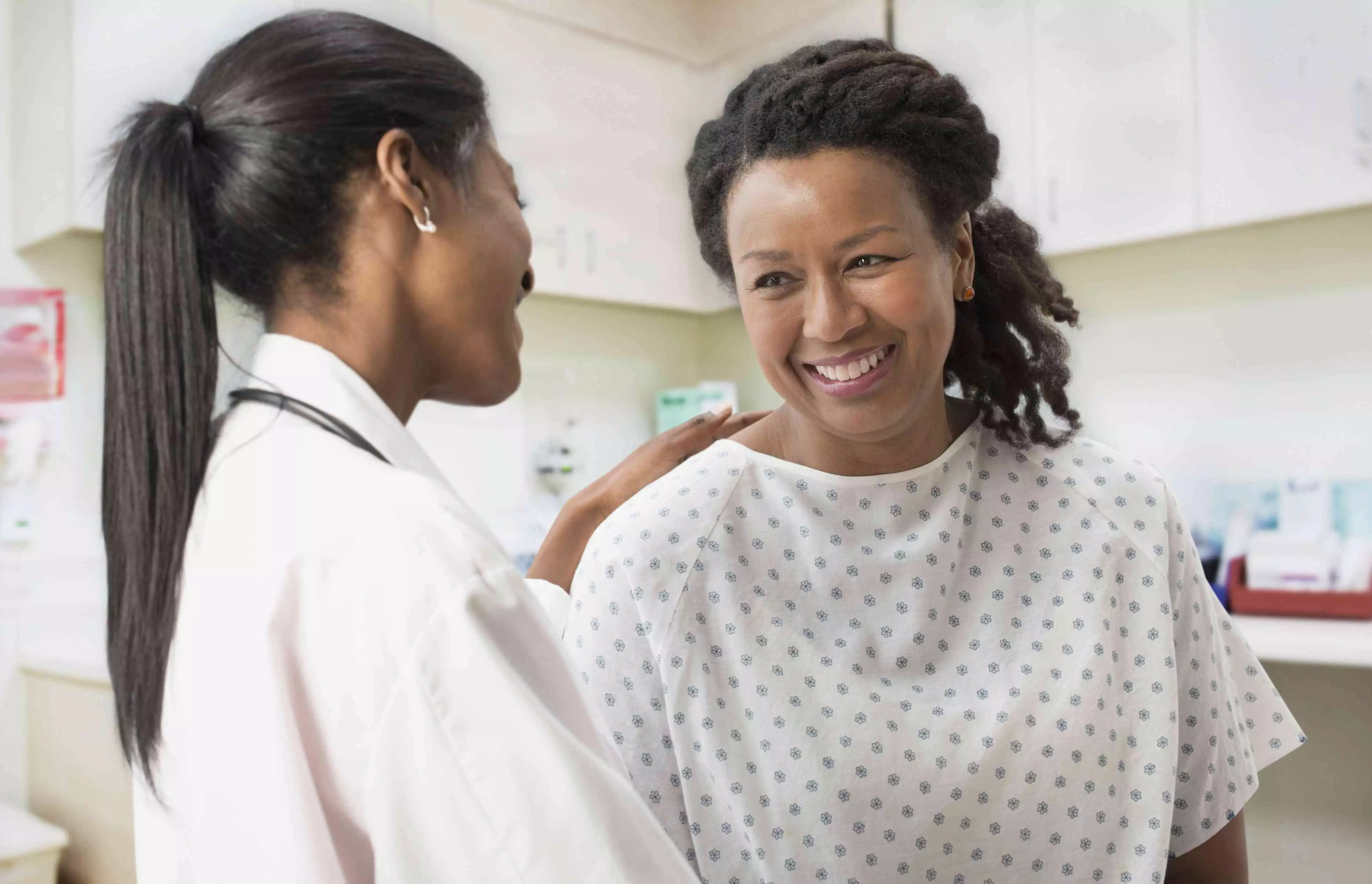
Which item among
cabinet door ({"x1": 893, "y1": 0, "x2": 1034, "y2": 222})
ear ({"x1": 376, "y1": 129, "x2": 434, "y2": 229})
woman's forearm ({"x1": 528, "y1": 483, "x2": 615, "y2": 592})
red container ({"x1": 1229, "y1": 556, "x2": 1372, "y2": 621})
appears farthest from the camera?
cabinet door ({"x1": 893, "y1": 0, "x2": 1034, "y2": 222})

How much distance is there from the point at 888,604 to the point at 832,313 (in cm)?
30

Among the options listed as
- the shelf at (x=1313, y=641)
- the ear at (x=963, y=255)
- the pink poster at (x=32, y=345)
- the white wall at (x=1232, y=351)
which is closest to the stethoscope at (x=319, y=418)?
the ear at (x=963, y=255)

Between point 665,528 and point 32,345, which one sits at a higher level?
point 32,345

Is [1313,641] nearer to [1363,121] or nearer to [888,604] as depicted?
[1363,121]

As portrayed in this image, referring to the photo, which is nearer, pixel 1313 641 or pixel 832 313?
pixel 832 313

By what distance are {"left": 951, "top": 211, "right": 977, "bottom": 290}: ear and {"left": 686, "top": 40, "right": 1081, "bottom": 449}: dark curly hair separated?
0.01 meters

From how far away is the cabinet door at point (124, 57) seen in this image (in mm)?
2176

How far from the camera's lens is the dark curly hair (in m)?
1.01

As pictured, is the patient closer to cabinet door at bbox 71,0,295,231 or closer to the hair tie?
the hair tie

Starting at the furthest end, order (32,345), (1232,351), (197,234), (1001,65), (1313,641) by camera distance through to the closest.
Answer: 1. (1001,65)
2. (1232,351)
3. (32,345)
4. (1313,641)
5. (197,234)

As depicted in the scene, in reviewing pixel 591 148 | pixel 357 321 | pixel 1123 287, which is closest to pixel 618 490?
pixel 357 321

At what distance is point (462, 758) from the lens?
51cm

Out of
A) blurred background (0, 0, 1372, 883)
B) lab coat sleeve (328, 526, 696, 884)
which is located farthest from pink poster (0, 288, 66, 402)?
lab coat sleeve (328, 526, 696, 884)

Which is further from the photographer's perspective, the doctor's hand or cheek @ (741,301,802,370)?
the doctor's hand
